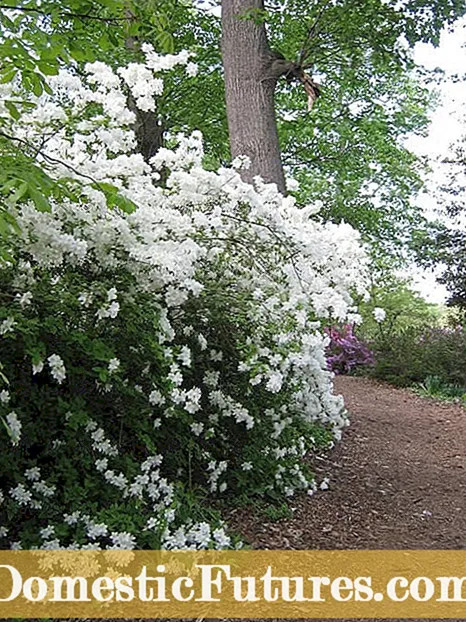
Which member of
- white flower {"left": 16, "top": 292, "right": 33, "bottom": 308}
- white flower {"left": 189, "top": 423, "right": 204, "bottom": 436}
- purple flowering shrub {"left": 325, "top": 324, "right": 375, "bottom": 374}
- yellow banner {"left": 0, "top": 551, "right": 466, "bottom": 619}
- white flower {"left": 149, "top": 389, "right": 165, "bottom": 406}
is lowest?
yellow banner {"left": 0, "top": 551, "right": 466, "bottom": 619}

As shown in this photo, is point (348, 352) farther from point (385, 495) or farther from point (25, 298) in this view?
point (25, 298)

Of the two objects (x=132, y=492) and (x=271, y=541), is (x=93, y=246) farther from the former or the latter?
(x=271, y=541)

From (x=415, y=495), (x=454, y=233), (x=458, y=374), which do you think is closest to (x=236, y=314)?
(x=415, y=495)

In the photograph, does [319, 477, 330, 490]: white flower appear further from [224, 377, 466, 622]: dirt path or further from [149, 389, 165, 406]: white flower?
[149, 389, 165, 406]: white flower

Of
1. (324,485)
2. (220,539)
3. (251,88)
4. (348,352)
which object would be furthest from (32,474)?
(348,352)

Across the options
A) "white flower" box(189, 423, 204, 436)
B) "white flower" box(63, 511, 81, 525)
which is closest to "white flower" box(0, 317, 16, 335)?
"white flower" box(63, 511, 81, 525)

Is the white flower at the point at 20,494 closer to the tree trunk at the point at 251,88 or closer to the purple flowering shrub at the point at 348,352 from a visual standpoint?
the tree trunk at the point at 251,88

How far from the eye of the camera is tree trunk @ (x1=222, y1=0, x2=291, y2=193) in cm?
566

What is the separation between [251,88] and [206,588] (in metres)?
4.34

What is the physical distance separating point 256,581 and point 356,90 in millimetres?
9244

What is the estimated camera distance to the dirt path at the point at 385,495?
3246 millimetres

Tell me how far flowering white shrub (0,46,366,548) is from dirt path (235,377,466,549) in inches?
9.1

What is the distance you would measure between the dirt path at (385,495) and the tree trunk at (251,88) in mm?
2159

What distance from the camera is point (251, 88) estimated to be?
5.82 m
